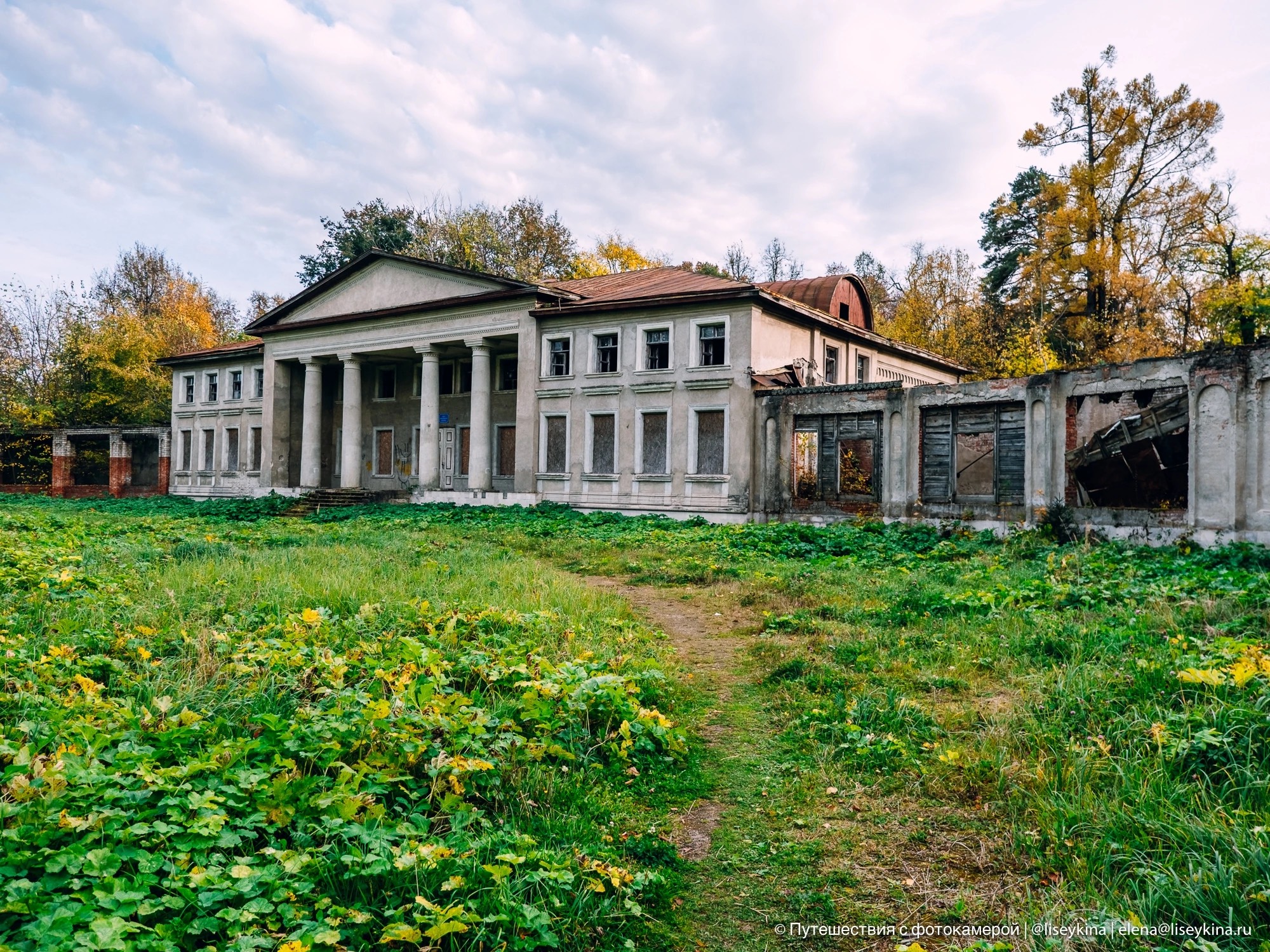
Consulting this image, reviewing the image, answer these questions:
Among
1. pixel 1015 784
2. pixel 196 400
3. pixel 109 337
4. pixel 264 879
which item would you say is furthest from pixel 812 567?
pixel 109 337

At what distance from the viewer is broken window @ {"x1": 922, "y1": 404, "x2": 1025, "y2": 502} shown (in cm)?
1719

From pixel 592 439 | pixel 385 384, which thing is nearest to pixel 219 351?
pixel 385 384

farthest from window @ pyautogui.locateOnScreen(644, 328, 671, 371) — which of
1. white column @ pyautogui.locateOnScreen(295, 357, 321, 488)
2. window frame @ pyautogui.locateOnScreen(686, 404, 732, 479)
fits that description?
white column @ pyautogui.locateOnScreen(295, 357, 321, 488)

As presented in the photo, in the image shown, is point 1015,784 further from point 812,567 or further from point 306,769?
point 812,567

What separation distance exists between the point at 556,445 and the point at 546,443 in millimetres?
389

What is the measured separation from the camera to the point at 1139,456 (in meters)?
15.0

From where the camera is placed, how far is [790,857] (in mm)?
3922

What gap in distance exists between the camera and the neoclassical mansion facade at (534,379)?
22.9 metres

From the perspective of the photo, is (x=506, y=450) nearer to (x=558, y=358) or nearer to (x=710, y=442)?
(x=558, y=358)

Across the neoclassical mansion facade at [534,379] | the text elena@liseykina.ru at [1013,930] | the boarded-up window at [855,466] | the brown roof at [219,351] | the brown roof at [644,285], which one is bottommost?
the text elena@liseykina.ru at [1013,930]

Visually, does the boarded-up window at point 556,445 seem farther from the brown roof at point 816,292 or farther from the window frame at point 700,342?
the brown roof at point 816,292

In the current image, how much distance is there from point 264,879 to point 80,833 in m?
0.76

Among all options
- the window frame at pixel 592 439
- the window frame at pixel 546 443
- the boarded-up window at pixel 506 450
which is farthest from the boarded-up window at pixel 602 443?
the boarded-up window at pixel 506 450

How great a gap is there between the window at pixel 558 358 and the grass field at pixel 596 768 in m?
17.6
